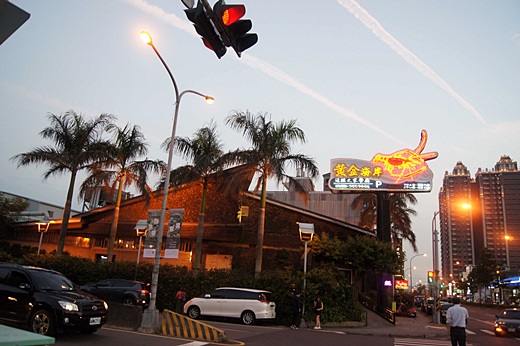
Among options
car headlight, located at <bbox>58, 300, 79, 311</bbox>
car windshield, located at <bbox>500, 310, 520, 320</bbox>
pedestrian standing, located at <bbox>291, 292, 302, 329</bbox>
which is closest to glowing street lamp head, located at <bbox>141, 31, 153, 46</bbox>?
car headlight, located at <bbox>58, 300, 79, 311</bbox>

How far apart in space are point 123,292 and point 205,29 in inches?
696

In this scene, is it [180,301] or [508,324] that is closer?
[508,324]

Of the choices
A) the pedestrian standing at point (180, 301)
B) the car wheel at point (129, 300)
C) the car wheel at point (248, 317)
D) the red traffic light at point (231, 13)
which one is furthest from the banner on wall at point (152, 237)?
the red traffic light at point (231, 13)

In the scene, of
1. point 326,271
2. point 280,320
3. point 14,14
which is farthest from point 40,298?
point 326,271

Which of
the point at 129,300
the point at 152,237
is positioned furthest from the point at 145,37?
the point at 129,300

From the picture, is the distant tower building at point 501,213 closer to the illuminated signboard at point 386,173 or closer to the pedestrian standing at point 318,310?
the illuminated signboard at point 386,173

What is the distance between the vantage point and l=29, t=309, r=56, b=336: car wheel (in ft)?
34.5

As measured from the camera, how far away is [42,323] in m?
10.6

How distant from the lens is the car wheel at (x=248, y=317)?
1977 centimetres

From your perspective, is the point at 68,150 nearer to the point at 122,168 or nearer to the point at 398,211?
the point at 122,168

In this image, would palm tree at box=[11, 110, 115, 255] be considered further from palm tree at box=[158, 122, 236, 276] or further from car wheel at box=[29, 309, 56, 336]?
car wheel at box=[29, 309, 56, 336]

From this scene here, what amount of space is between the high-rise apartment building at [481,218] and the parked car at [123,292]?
468ft

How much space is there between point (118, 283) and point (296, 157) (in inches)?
474

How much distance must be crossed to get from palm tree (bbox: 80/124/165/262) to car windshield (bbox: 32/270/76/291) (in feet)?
50.3
